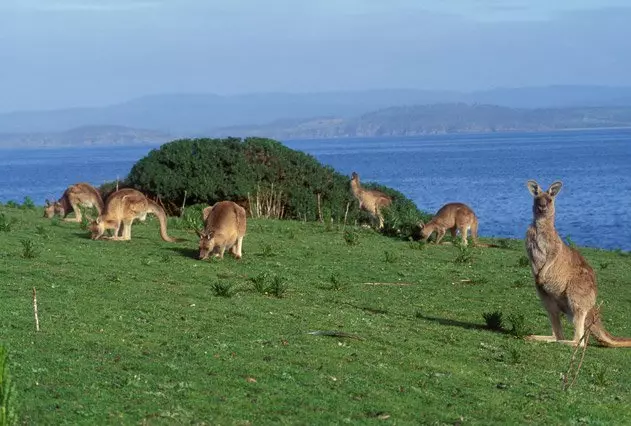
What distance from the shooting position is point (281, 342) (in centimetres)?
1145

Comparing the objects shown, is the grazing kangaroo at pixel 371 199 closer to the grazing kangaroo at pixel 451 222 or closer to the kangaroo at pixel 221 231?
the grazing kangaroo at pixel 451 222

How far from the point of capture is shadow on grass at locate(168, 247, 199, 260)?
18.9 metres

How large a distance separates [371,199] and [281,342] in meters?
17.2

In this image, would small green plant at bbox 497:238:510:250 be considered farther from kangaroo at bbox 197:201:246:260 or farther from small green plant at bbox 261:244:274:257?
kangaroo at bbox 197:201:246:260

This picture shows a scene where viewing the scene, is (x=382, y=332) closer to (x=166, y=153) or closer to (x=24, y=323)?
(x=24, y=323)

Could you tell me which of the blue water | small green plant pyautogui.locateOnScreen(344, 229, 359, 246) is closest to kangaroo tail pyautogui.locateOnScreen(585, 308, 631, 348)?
small green plant pyautogui.locateOnScreen(344, 229, 359, 246)

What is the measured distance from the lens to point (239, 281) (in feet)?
54.5

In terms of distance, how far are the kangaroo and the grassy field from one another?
30 cm

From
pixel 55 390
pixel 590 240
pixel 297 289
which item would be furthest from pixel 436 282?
pixel 590 240

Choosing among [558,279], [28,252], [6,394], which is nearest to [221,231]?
[28,252]

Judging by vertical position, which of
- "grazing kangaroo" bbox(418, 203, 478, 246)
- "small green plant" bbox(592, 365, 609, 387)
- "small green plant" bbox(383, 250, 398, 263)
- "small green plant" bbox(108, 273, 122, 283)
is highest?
"grazing kangaroo" bbox(418, 203, 478, 246)

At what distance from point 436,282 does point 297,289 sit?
9.75 ft

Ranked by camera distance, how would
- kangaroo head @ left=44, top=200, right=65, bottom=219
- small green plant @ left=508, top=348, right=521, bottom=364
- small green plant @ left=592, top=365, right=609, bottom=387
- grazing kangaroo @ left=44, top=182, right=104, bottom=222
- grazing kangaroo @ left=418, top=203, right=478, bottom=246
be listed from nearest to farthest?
small green plant @ left=592, top=365, right=609, bottom=387, small green plant @ left=508, top=348, right=521, bottom=364, grazing kangaroo @ left=418, top=203, right=478, bottom=246, grazing kangaroo @ left=44, top=182, right=104, bottom=222, kangaroo head @ left=44, top=200, right=65, bottom=219

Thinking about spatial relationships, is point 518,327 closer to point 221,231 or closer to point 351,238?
point 221,231
